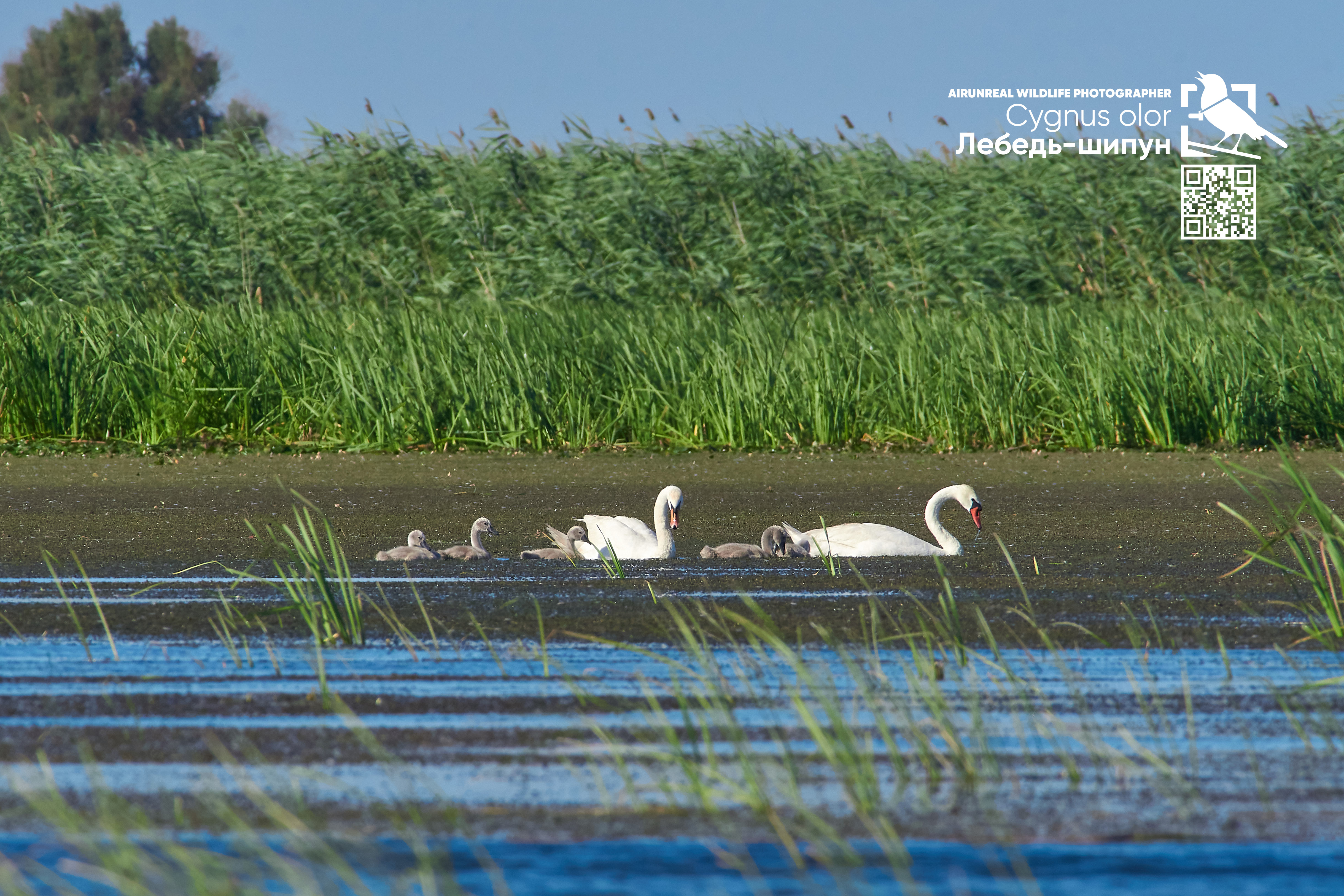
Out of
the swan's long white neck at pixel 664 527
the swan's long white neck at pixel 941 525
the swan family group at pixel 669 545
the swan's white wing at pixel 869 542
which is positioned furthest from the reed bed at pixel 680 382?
the swan's white wing at pixel 869 542

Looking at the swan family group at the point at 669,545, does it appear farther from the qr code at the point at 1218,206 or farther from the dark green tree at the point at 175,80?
the dark green tree at the point at 175,80

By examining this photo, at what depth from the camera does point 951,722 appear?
153 inches

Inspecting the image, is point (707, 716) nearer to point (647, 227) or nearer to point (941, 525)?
point (941, 525)

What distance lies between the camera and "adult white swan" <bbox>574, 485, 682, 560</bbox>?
722cm

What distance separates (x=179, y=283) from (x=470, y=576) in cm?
1191

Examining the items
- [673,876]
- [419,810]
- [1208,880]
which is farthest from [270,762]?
[1208,880]

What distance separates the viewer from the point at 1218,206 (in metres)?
17.1

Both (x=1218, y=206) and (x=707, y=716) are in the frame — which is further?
(x=1218, y=206)

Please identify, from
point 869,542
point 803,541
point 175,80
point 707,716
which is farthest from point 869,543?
point 175,80

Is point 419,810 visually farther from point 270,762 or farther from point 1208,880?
point 1208,880

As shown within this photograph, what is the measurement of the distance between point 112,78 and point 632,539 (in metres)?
47.0

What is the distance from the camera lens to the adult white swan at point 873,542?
281 inches

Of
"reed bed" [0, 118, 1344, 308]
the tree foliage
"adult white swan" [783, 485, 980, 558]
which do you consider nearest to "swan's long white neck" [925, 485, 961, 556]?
"adult white swan" [783, 485, 980, 558]

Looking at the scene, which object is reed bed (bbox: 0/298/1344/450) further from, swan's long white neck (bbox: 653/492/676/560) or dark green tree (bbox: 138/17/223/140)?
dark green tree (bbox: 138/17/223/140)
